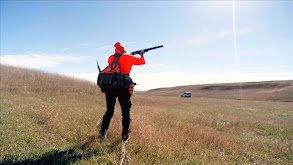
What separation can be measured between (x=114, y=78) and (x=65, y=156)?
182 centimetres

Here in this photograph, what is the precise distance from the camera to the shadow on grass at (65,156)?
2525 mm

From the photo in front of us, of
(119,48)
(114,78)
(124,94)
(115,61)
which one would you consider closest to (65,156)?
(124,94)

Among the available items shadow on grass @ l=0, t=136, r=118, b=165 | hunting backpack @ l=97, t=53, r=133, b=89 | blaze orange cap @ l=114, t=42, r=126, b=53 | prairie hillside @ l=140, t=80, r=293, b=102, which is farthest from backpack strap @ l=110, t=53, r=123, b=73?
prairie hillside @ l=140, t=80, r=293, b=102

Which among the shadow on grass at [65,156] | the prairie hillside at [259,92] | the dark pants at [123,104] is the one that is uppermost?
the dark pants at [123,104]

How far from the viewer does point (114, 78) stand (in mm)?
3223

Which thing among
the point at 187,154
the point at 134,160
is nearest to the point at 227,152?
the point at 187,154

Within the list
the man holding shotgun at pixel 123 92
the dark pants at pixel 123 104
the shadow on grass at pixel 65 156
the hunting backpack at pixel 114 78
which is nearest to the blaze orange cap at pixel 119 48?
the man holding shotgun at pixel 123 92

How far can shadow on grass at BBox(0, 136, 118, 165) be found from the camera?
253cm

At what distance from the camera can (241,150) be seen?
4398 mm

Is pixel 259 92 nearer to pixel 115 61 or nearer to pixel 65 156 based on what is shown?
pixel 115 61

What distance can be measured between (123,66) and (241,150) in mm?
4316

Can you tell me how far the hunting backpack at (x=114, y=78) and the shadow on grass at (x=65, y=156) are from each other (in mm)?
1440

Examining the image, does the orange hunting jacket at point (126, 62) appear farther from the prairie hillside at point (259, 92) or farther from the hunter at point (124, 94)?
the prairie hillside at point (259, 92)

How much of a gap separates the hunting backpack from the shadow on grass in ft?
4.72
